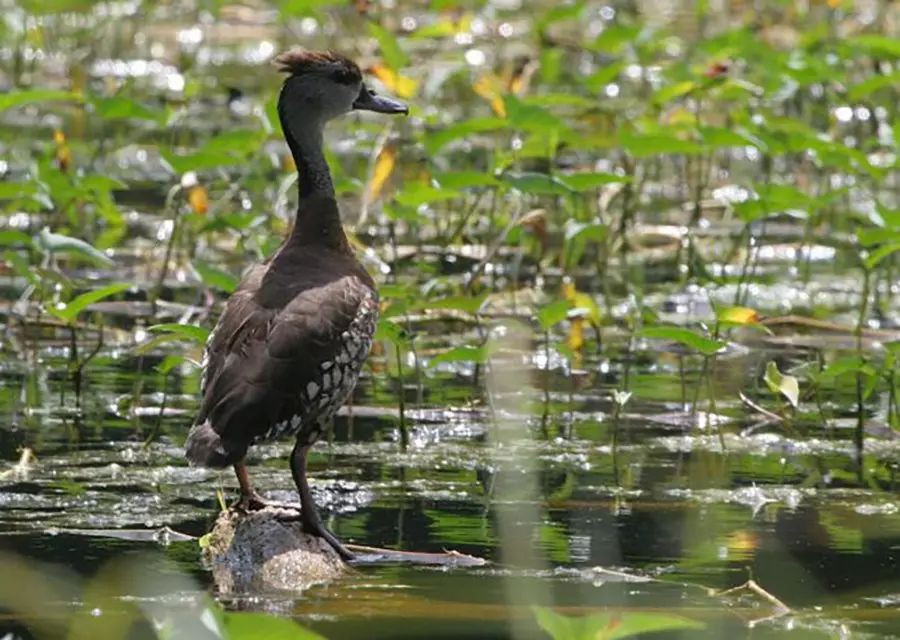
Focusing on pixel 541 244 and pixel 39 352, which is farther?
pixel 541 244

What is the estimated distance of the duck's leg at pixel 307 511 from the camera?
5.74 meters

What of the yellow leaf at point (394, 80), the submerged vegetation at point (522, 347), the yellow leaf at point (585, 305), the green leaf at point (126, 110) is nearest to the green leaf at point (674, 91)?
the submerged vegetation at point (522, 347)

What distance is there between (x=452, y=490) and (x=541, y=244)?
3.16 meters

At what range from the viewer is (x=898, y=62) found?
12.5 metres

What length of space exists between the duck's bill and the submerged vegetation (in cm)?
61

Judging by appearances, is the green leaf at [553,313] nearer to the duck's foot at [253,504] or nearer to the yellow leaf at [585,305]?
the yellow leaf at [585,305]

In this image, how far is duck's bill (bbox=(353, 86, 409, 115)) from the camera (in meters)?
6.96

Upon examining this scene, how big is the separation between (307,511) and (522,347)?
2664 millimetres

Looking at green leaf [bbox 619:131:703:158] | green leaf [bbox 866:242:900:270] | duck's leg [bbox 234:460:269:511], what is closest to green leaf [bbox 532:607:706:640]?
duck's leg [bbox 234:460:269:511]

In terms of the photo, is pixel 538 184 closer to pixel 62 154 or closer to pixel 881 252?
pixel 881 252

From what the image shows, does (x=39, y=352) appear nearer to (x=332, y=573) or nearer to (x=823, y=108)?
(x=332, y=573)

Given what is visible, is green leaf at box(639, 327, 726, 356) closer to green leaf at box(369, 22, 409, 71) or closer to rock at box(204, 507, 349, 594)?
rock at box(204, 507, 349, 594)

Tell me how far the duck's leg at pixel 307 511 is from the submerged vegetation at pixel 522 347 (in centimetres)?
13

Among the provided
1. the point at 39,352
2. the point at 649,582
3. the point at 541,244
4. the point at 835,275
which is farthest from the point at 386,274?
the point at 649,582
